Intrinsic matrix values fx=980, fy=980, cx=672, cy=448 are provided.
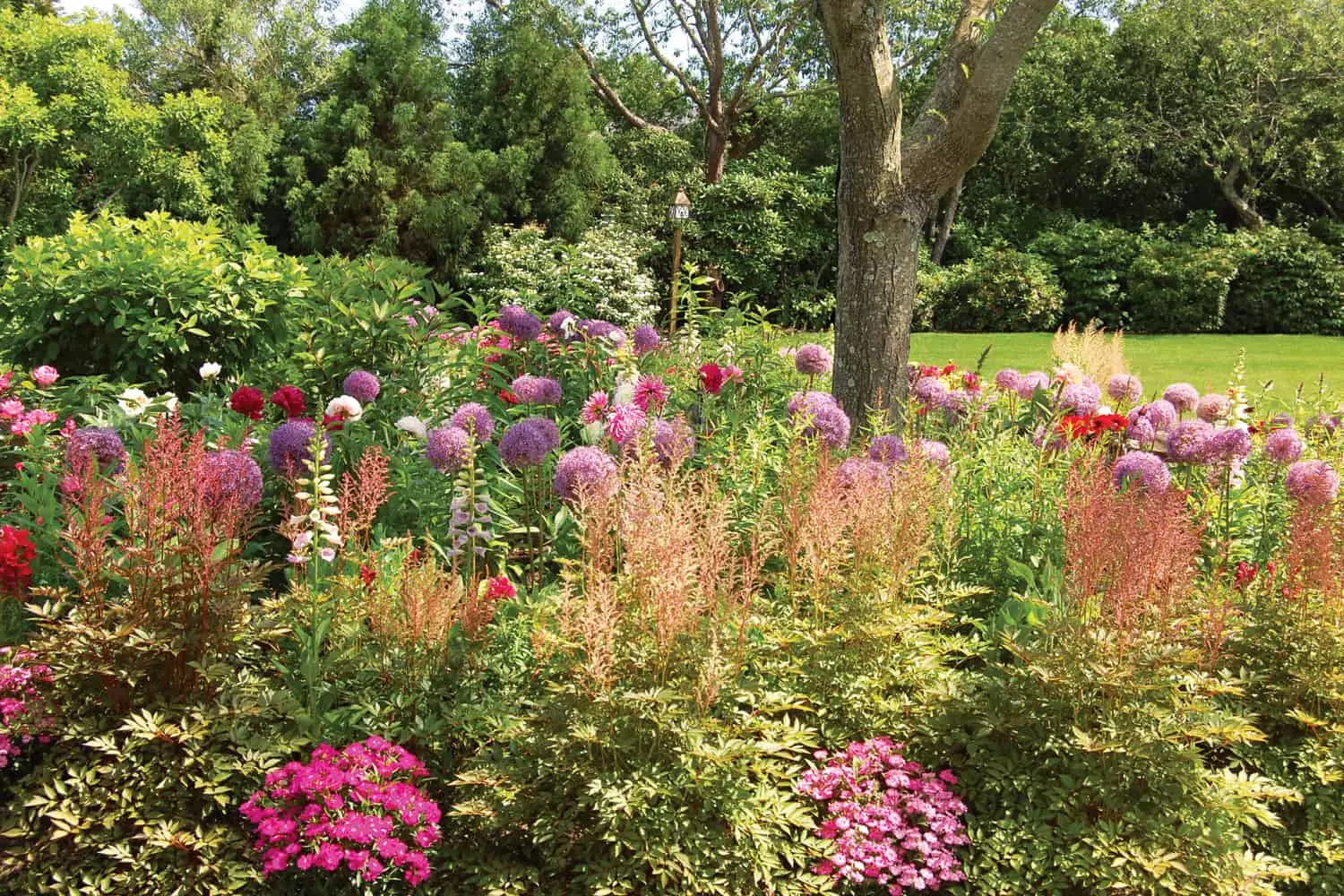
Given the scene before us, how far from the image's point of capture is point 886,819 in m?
1.93

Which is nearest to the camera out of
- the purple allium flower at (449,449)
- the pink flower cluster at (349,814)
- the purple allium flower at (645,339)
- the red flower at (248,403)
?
the pink flower cluster at (349,814)

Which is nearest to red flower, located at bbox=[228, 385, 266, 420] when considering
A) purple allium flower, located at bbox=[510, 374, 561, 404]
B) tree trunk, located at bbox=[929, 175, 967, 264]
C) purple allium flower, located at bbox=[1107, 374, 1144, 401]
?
purple allium flower, located at bbox=[510, 374, 561, 404]

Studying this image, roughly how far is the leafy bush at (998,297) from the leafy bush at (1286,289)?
280 cm

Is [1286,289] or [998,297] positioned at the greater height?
[1286,289]

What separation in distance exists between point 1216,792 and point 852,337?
8.59 feet

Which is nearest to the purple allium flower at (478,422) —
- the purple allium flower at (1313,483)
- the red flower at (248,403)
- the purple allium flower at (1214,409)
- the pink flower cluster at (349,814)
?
the red flower at (248,403)

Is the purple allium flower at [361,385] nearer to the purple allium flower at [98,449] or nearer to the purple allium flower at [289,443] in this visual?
the purple allium flower at [289,443]

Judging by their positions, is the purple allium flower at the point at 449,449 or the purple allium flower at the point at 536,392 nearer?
the purple allium flower at the point at 449,449

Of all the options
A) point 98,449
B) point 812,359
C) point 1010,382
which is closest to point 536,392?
point 98,449

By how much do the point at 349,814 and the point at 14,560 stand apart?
103 cm

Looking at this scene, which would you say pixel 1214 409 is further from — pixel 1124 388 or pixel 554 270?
pixel 554 270

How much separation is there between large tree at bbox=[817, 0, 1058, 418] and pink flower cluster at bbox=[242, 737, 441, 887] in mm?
2709

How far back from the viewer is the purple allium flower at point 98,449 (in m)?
2.59

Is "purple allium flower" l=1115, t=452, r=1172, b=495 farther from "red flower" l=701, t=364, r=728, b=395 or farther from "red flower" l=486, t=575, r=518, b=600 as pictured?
"red flower" l=486, t=575, r=518, b=600
